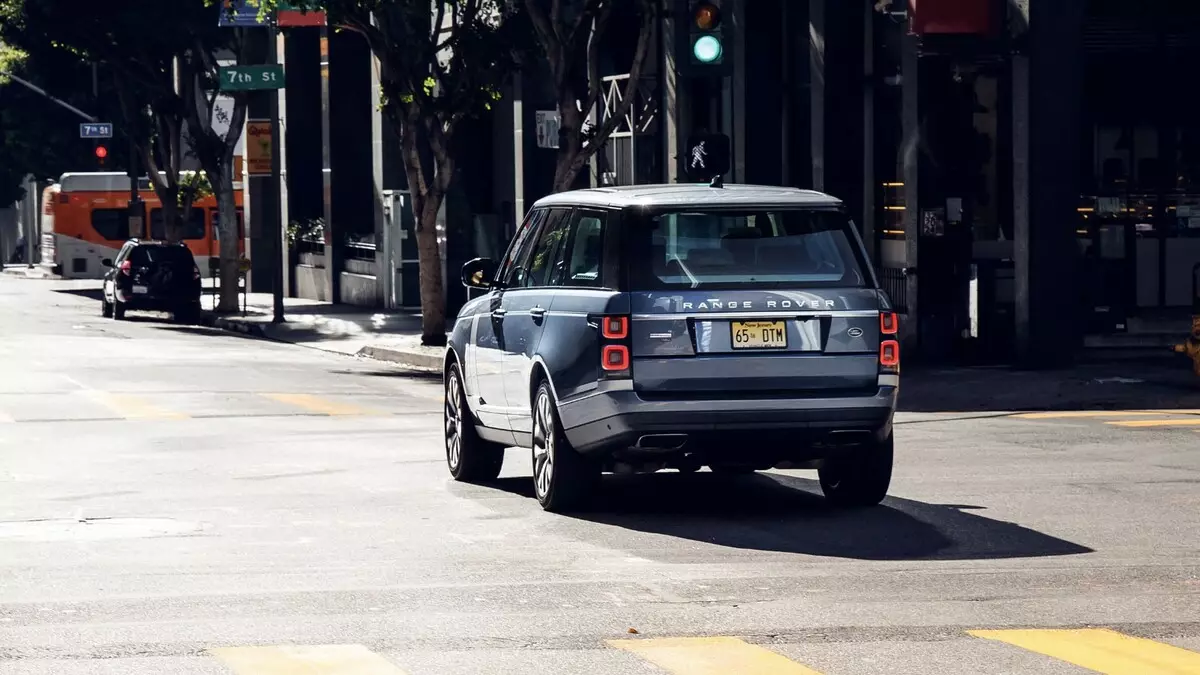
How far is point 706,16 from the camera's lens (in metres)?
21.0

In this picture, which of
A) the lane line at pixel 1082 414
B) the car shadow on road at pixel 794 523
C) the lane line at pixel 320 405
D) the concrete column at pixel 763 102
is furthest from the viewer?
the concrete column at pixel 763 102

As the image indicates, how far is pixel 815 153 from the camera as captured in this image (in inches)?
1078

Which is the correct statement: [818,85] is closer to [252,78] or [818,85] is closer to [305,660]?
[252,78]

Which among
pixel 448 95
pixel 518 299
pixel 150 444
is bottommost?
pixel 150 444

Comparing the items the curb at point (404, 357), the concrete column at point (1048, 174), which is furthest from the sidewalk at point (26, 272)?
the concrete column at point (1048, 174)

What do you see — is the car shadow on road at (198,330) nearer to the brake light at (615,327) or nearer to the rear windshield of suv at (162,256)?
the rear windshield of suv at (162,256)

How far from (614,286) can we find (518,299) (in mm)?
1368

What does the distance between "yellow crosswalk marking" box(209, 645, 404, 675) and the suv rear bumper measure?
11.9 feet

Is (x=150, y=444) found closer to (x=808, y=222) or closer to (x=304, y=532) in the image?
(x=304, y=532)

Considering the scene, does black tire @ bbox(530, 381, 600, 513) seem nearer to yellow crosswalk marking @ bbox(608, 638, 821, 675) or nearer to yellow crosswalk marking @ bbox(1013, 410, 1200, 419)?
yellow crosswalk marking @ bbox(608, 638, 821, 675)

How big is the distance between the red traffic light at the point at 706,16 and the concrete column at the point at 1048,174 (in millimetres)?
3982

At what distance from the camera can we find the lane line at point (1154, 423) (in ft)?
57.0

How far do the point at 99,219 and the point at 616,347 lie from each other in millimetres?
56315

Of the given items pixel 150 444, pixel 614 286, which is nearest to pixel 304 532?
pixel 614 286
